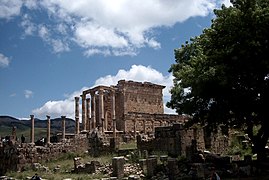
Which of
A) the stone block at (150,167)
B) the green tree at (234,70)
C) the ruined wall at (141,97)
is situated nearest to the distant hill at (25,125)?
the ruined wall at (141,97)

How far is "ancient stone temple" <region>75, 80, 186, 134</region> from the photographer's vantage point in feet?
Answer: 161

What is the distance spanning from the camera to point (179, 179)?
19484mm

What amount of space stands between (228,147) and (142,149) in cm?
643

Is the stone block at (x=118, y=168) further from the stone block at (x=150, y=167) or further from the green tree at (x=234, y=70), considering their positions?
the green tree at (x=234, y=70)

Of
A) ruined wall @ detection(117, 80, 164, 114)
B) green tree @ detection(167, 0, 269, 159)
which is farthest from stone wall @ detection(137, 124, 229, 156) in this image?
ruined wall @ detection(117, 80, 164, 114)

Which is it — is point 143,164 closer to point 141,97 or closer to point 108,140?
point 108,140

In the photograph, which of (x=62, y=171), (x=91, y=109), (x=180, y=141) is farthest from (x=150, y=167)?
(x=91, y=109)

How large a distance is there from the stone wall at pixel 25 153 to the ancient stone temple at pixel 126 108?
16607 mm

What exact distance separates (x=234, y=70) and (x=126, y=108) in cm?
3568

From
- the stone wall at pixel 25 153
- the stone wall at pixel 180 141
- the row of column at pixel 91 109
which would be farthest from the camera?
the row of column at pixel 91 109

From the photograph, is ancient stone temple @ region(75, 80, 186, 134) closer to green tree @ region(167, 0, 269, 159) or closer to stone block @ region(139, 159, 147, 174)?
stone block @ region(139, 159, 147, 174)

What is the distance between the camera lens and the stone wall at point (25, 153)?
2725cm

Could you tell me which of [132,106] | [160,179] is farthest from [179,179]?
[132,106]

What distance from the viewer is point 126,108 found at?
53.5 metres
